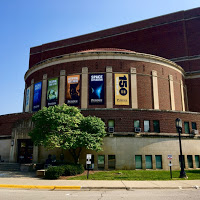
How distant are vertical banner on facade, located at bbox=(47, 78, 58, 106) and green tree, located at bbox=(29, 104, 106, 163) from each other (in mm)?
11329

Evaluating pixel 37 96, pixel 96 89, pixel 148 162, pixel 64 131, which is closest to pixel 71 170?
pixel 64 131

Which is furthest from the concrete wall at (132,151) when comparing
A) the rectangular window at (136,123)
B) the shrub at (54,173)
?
the shrub at (54,173)

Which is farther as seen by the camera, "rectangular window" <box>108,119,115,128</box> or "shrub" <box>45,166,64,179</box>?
"rectangular window" <box>108,119,115,128</box>

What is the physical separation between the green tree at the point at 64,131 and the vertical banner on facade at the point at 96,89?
794 centimetres

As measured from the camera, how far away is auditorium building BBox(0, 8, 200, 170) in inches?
1064

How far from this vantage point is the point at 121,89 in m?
33.2

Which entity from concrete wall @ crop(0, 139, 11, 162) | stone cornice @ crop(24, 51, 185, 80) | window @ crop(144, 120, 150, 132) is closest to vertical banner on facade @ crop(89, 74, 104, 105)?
stone cornice @ crop(24, 51, 185, 80)

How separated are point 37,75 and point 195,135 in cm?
2841

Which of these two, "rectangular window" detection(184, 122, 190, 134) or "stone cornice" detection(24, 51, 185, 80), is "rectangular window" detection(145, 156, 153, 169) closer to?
"rectangular window" detection(184, 122, 190, 134)

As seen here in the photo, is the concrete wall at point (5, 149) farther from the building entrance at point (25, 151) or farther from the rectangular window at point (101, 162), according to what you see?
the rectangular window at point (101, 162)

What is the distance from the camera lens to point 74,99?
33.8m

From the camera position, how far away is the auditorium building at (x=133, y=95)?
2703 centimetres

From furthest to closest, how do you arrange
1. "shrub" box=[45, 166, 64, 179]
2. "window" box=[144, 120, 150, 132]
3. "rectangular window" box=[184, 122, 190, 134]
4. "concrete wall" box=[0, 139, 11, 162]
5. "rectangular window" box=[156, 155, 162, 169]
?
1. "concrete wall" box=[0, 139, 11, 162]
2. "rectangular window" box=[184, 122, 190, 134]
3. "window" box=[144, 120, 150, 132]
4. "rectangular window" box=[156, 155, 162, 169]
5. "shrub" box=[45, 166, 64, 179]

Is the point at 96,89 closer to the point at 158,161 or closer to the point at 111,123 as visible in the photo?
the point at 111,123
